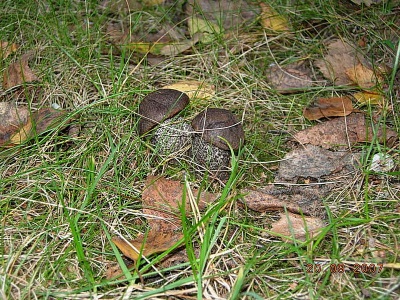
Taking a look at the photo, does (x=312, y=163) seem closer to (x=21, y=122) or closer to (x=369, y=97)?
(x=369, y=97)

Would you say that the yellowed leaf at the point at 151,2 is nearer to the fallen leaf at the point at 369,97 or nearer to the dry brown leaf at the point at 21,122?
the dry brown leaf at the point at 21,122

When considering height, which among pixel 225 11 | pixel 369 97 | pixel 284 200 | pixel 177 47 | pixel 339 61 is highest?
pixel 225 11

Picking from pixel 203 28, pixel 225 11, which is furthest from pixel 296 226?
pixel 225 11

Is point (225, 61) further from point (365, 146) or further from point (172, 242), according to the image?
point (172, 242)

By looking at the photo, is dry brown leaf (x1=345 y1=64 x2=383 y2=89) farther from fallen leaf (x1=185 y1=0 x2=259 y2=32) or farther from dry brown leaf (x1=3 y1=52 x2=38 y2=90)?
dry brown leaf (x1=3 y1=52 x2=38 y2=90)

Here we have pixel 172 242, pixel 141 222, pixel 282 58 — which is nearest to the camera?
pixel 172 242

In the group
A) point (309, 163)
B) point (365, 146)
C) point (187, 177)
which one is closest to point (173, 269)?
point (187, 177)
